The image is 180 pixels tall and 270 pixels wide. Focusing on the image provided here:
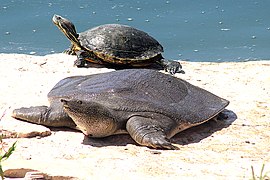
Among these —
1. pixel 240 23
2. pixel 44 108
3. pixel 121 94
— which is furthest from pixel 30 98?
pixel 240 23

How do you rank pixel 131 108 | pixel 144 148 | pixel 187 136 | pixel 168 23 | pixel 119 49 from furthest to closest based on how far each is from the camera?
pixel 168 23 → pixel 119 49 → pixel 187 136 → pixel 131 108 → pixel 144 148

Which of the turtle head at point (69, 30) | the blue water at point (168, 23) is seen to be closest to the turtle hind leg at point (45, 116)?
the turtle head at point (69, 30)

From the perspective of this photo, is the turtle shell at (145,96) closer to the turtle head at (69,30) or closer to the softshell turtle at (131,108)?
the softshell turtle at (131,108)

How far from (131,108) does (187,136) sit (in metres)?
0.40

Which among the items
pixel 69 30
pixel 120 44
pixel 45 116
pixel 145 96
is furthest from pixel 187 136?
pixel 69 30

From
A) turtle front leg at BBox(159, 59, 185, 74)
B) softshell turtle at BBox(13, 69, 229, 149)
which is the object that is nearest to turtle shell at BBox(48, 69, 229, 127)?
softshell turtle at BBox(13, 69, 229, 149)

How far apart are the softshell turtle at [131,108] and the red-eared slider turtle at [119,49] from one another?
5.47 ft

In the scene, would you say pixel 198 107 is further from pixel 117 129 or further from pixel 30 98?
pixel 30 98

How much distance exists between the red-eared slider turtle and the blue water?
172 cm

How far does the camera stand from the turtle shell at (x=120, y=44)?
560 cm

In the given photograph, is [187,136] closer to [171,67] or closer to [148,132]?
[148,132]

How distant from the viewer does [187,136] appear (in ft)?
11.8

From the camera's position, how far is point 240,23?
877 cm

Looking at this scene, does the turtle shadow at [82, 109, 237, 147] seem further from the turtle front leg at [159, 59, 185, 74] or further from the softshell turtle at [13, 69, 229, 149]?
the turtle front leg at [159, 59, 185, 74]
